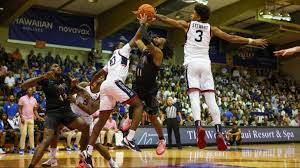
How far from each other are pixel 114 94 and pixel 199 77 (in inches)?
57.8

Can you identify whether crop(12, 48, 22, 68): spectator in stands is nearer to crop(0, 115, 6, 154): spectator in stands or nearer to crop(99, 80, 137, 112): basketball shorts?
crop(0, 115, 6, 154): spectator in stands

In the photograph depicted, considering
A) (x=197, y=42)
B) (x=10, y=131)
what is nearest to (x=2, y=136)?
(x=10, y=131)

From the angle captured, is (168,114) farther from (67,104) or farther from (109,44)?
(109,44)

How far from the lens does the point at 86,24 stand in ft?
78.0

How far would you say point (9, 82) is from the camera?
16.1m

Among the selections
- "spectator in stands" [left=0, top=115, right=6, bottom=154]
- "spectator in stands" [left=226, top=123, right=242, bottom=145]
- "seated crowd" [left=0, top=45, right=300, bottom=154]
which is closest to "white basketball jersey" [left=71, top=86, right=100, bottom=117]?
"seated crowd" [left=0, top=45, right=300, bottom=154]

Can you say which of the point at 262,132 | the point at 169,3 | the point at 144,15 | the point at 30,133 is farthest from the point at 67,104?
the point at 169,3

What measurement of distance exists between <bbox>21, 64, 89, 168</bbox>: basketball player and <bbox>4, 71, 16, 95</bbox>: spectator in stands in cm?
933

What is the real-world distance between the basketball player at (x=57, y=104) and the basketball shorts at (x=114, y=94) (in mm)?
962

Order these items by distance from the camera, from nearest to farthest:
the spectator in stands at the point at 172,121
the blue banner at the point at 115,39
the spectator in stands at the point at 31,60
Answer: the spectator in stands at the point at 172,121, the spectator in stands at the point at 31,60, the blue banner at the point at 115,39

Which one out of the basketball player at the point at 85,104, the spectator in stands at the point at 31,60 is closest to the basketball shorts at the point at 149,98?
the basketball player at the point at 85,104

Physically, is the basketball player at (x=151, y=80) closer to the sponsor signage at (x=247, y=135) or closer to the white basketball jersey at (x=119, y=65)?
the white basketball jersey at (x=119, y=65)

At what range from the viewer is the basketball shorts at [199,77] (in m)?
6.54

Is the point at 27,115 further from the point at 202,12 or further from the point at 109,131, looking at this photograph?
the point at 202,12
